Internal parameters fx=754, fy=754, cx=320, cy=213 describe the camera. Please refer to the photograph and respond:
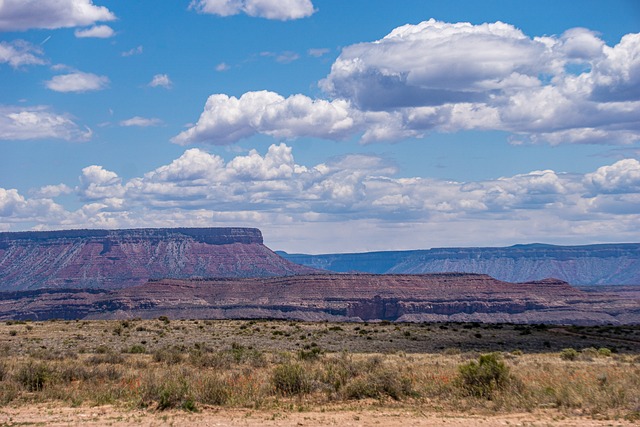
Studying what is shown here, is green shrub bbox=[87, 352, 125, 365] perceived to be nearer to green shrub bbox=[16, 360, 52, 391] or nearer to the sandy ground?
green shrub bbox=[16, 360, 52, 391]

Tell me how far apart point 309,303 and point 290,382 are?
16072cm

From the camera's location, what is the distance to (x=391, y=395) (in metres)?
24.7

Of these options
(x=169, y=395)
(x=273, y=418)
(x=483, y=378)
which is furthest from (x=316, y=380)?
(x=169, y=395)

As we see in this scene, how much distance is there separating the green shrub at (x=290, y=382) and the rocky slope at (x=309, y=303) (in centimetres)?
14279

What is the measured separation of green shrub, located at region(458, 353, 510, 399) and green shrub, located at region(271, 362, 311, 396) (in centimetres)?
533

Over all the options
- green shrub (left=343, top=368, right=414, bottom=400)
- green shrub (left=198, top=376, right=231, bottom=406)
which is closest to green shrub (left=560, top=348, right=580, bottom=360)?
green shrub (left=343, top=368, right=414, bottom=400)

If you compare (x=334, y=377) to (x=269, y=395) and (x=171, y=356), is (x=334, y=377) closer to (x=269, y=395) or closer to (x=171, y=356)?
(x=269, y=395)

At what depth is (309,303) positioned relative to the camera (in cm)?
18575

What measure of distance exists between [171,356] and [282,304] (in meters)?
146

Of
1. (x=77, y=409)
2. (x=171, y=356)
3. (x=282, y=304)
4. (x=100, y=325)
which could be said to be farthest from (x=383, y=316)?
(x=77, y=409)

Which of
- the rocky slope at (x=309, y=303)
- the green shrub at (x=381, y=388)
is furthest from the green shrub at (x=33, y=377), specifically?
the rocky slope at (x=309, y=303)

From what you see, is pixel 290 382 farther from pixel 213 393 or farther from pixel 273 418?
pixel 273 418

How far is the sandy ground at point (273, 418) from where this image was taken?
2089cm

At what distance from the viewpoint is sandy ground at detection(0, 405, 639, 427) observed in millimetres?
20891
